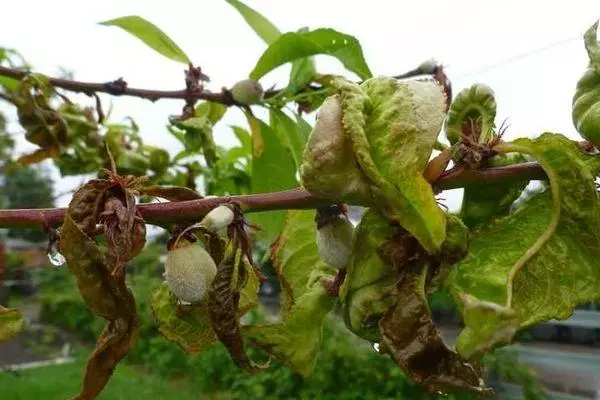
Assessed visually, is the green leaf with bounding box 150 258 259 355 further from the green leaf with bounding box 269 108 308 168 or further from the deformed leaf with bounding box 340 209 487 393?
the green leaf with bounding box 269 108 308 168

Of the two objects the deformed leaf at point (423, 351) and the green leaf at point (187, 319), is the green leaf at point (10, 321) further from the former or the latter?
the deformed leaf at point (423, 351)

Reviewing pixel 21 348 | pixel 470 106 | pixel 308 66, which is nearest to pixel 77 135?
pixel 308 66

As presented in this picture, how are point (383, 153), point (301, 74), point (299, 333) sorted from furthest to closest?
point (301, 74) → point (299, 333) → point (383, 153)

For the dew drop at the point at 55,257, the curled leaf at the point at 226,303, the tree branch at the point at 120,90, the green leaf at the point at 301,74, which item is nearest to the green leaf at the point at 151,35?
the tree branch at the point at 120,90

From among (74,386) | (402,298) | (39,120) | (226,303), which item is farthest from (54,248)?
(74,386)

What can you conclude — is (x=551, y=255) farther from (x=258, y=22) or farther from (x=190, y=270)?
(x=258, y=22)

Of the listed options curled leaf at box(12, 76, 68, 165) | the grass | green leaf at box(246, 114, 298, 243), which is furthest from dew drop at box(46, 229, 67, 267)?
the grass
